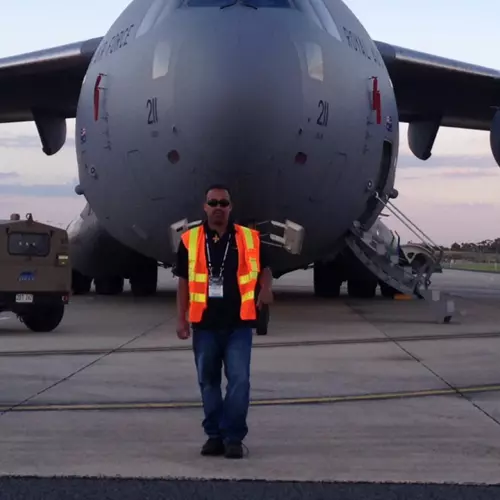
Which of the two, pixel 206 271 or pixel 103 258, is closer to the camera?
pixel 206 271

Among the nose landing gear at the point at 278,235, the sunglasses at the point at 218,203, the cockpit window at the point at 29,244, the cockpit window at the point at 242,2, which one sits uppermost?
the cockpit window at the point at 242,2

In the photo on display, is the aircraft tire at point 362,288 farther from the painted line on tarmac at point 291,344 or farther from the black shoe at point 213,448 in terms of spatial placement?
the black shoe at point 213,448

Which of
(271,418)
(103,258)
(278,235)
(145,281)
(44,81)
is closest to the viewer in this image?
(271,418)

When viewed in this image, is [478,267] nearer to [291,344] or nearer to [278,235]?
[278,235]

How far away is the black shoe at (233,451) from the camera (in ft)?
16.9

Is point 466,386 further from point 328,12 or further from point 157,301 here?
point 157,301

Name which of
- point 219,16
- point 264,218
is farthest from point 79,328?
point 219,16

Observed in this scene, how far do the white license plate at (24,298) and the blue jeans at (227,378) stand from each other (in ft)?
23.9

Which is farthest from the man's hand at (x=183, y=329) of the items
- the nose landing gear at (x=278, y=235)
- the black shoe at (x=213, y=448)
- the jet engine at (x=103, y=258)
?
the jet engine at (x=103, y=258)

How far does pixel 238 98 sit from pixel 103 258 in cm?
758

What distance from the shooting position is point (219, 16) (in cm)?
1200

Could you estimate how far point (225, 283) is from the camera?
5.44 m

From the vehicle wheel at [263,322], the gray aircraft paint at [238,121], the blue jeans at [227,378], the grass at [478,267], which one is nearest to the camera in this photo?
the blue jeans at [227,378]

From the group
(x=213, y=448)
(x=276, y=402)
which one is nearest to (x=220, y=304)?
(x=213, y=448)
